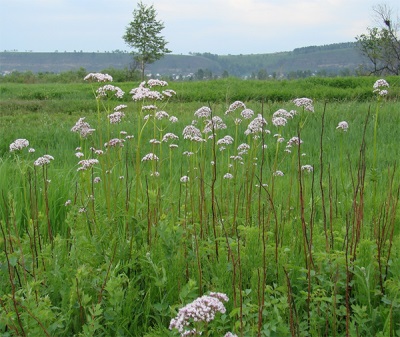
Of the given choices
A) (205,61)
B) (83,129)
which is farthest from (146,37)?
(205,61)

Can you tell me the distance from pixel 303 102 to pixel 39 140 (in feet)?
20.5

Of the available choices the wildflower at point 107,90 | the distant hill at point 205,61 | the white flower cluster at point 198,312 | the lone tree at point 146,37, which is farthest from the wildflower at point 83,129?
the distant hill at point 205,61

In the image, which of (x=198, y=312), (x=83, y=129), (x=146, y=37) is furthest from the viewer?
(x=146, y=37)

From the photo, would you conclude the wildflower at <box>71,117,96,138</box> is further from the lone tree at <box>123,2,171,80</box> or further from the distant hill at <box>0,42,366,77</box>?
the distant hill at <box>0,42,366,77</box>

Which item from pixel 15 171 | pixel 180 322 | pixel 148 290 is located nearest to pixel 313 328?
pixel 148 290

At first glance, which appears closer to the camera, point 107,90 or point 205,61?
point 107,90

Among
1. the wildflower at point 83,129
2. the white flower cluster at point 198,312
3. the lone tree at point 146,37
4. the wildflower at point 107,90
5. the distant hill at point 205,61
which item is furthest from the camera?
the distant hill at point 205,61

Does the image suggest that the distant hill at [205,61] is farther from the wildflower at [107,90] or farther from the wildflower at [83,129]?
the wildflower at [107,90]

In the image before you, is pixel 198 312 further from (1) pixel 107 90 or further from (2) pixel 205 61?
(2) pixel 205 61

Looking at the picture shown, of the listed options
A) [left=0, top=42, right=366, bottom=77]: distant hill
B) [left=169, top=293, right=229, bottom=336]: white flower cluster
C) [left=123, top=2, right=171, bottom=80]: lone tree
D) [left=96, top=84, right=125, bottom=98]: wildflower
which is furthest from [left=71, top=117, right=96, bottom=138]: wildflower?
[left=0, top=42, right=366, bottom=77]: distant hill

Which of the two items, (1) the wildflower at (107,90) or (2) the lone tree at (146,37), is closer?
(1) the wildflower at (107,90)

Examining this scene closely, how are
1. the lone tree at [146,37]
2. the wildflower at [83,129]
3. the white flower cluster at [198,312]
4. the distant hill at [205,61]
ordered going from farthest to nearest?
the distant hill at [205,61] < the lone tree at [146,37] < the wildflower at [83,129] < the white flower cluster at [198,312]

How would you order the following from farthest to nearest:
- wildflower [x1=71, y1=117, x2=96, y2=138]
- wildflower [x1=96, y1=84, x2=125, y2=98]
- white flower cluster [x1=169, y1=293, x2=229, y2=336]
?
wildflower [x1=71, y1=117, x2=96, y2=138]
wildflower [x1=96, y1=84, x2=125, y2=98]
white flower cluster [x1=169, y1=293, x2=229, y2=336]

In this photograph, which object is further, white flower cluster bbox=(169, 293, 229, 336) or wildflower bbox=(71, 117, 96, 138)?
wildflower bbox=(71, 117, 96, 138)
